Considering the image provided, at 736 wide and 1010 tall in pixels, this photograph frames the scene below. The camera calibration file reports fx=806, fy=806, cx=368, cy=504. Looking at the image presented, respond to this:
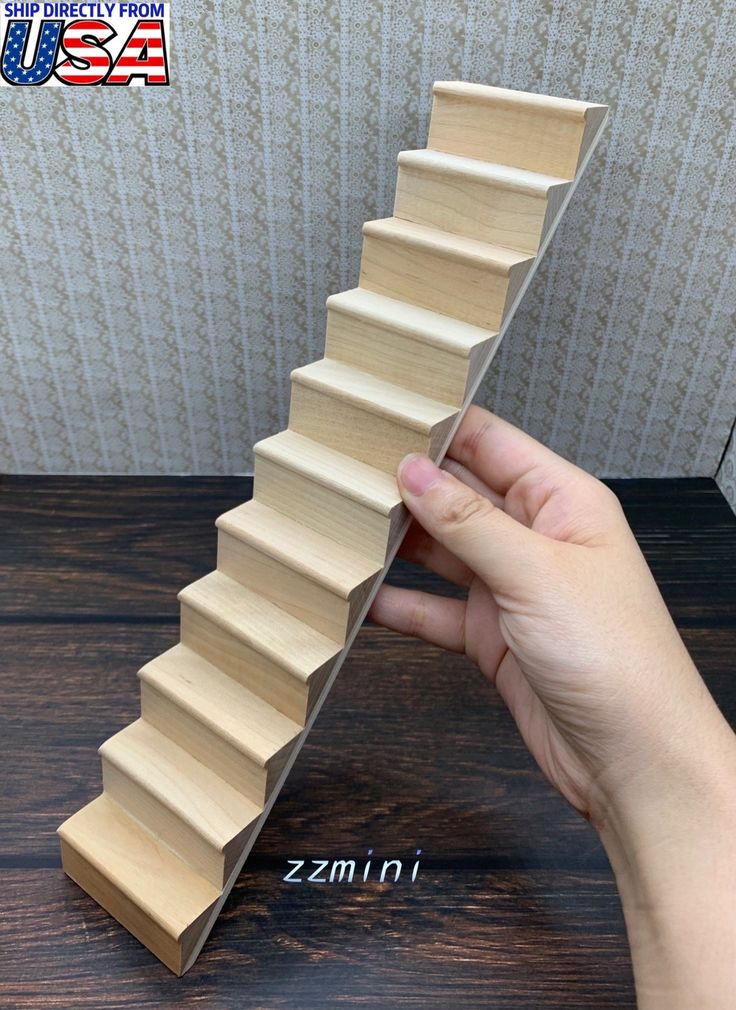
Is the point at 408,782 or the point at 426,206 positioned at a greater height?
the point at 426,206

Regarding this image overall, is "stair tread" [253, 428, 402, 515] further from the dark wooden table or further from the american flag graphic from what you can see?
the american flag graphic

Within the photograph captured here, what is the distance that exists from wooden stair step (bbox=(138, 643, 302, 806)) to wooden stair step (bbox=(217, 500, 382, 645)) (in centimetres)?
12

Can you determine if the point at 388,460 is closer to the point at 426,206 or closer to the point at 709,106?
the point at 426,206

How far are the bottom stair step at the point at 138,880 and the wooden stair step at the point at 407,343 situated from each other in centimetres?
62

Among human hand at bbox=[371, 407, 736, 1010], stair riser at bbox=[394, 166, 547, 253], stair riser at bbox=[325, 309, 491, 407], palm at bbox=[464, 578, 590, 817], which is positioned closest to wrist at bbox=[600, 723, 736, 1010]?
human hand at bbox=[371, 407, 736, 1010]

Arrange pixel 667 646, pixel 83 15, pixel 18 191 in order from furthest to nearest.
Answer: pixel 18 191 < pixel 83 15 < pixel 667 646

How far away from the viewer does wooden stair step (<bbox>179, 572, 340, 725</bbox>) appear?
0.92 meters

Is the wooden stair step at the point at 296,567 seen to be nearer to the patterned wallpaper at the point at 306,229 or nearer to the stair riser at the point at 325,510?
the stair riser at the point at 325,510

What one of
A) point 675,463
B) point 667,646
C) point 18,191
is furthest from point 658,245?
point 18,191

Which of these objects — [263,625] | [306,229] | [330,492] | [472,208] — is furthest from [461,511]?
[306,229]

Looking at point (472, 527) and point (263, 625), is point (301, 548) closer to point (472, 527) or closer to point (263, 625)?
point (263, 625)

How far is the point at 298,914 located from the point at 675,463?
1.08 metres

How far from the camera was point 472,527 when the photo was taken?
859 mm

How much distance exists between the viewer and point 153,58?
1207mm
